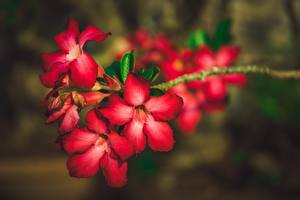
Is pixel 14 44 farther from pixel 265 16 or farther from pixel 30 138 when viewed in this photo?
pixel 265 16

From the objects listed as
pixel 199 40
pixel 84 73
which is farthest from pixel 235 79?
pixel 84 73

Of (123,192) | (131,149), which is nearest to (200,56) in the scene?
(131,149)

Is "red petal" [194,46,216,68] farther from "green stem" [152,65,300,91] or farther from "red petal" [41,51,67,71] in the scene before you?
"red petal" [41,51,67,71]

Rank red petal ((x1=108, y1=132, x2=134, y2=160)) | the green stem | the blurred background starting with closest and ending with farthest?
1. red petal ((x1=108, y1=132, x2=134, y2=160))
2. the green stem
3. the blurred background

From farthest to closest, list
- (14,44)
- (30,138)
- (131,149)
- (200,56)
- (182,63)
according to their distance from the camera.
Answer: (30,138) < (14,44) < (182,63) < (200,56) < (131,149)

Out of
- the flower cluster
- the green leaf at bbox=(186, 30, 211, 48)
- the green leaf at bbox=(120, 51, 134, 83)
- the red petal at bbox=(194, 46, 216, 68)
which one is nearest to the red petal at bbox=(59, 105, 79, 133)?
the flower cluster

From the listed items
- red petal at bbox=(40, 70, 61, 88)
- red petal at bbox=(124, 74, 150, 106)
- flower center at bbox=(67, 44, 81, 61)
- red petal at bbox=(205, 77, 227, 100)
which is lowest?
red petal at bbox=(124, 74, 150, 106)
